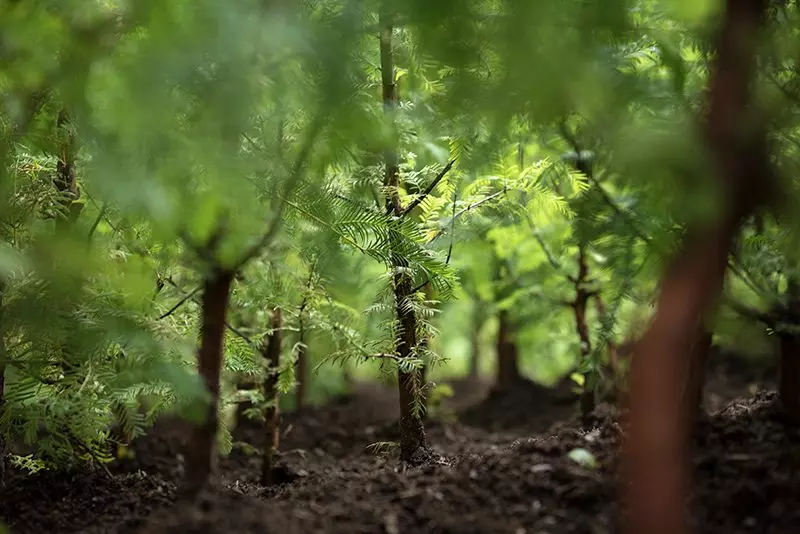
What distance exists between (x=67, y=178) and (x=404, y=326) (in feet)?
5.43

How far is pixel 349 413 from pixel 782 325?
13.5 feet

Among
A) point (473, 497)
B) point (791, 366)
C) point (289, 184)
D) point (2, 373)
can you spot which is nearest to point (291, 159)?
point (289, 184)

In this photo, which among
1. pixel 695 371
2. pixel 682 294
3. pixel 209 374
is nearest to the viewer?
pixel 682 294

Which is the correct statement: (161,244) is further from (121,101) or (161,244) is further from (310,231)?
(121,101)

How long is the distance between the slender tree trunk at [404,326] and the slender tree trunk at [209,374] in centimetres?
85

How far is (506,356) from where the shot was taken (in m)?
6.46

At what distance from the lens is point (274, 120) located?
2.32 meters

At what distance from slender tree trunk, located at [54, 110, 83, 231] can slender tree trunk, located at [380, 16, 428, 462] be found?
1.26 meters

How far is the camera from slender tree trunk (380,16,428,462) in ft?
8.93

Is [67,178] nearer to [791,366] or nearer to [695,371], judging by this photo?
[695,371]

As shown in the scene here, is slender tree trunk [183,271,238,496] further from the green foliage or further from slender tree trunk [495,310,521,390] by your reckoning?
slender tree trunk [495,310,521,390]

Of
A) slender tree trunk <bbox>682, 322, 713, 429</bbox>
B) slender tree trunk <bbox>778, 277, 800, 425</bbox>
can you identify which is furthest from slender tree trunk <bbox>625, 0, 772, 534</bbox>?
slender tree trunk <bbox>778, 277, 800, 425</bbox>

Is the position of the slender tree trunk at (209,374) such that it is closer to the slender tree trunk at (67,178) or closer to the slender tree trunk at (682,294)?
the slender tree trunk at (67,178)

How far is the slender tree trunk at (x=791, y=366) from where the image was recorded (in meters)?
2.16
